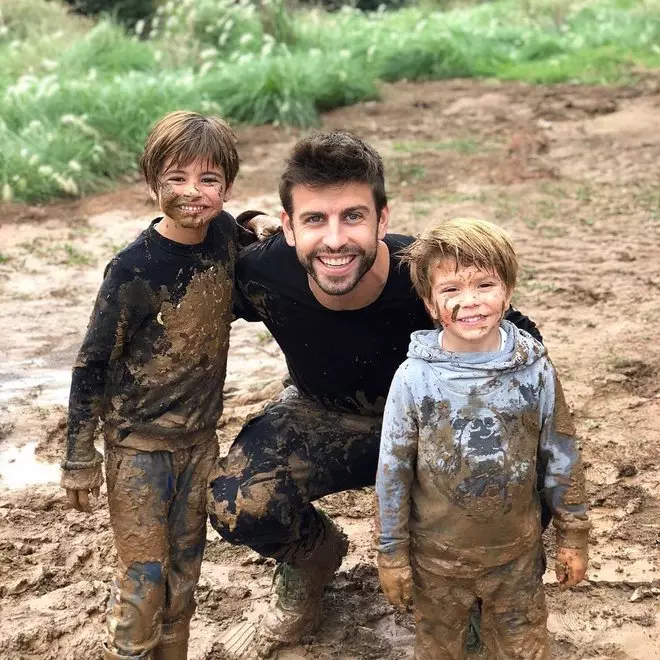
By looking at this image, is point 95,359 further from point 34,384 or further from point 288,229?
point 34,384

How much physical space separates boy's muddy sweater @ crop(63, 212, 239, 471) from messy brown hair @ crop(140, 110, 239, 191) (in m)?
0.18

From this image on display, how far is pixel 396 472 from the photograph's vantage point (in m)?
2.49

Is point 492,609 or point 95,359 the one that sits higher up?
point 95,359

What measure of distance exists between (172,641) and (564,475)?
3.90 ft

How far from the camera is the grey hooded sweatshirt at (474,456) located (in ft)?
8.04

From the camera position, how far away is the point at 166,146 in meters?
2.71

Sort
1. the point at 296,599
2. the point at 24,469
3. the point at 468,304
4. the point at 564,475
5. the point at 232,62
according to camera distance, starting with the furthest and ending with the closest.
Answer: the point at 232,62
the point at 24,469
the point at 296,599
the point at 564,475
the point at 468,304

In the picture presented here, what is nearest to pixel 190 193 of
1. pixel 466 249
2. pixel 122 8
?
pixel 466 249

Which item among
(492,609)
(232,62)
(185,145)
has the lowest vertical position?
(492,609)

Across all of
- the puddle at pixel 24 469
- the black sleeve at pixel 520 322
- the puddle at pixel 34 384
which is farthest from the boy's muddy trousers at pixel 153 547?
the puddle at pixel 34 384

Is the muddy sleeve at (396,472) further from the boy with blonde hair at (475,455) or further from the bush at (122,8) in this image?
the bush at (122,8)

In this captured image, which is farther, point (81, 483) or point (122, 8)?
point (122, 8)

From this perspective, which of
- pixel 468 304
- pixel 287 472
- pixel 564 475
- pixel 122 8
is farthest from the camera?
pixel 122 8

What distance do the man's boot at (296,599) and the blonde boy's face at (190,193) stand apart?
41.9 inches
